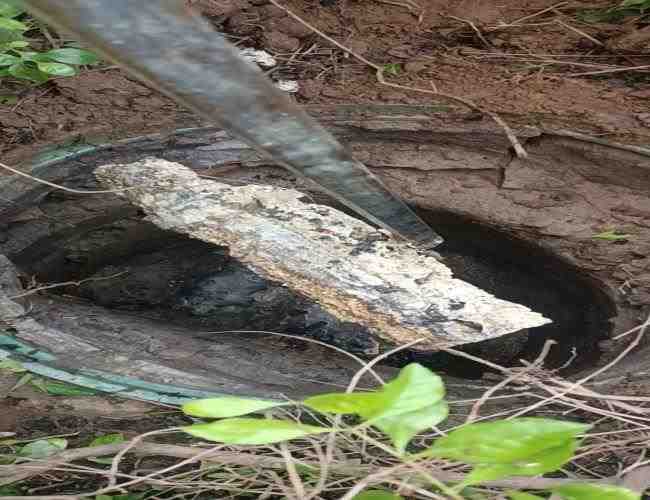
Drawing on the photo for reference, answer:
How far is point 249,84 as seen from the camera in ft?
2.74

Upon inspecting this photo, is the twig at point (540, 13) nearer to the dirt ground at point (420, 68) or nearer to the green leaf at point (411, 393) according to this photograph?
the dirt ground at point (420, 68)

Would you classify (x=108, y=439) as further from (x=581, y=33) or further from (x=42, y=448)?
(x=581, y=33)

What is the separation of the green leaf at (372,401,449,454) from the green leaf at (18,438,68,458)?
64 cm

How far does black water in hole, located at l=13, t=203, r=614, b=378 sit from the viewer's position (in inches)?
70.7

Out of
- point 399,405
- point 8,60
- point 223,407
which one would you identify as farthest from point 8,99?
point 399,405

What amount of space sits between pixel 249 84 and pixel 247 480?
55 cm

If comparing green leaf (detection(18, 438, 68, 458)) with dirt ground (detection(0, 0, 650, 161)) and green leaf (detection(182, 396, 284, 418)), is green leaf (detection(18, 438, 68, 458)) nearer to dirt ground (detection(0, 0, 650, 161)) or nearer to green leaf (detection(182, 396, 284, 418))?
green leaf (detection(182, 396, 284, 418))

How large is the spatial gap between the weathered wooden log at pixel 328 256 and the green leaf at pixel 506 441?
87cm

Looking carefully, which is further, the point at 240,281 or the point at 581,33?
the point at 581,33

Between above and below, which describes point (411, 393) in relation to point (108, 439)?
above

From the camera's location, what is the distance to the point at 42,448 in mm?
1127

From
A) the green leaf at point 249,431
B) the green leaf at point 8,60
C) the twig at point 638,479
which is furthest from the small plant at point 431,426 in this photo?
the green leaf at point 8,60

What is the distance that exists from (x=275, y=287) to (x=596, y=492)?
52.1 inches

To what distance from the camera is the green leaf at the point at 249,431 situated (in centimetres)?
67
